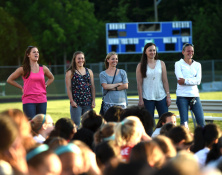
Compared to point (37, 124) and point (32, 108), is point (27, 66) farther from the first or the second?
point (37, 124)

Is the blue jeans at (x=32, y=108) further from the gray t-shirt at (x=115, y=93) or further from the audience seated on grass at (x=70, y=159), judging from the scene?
the audience seated on grass at (x=70, y=159)

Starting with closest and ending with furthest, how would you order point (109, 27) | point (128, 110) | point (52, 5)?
1. point (128, 110)
2. point (109, 27)
3. point (52, 5)

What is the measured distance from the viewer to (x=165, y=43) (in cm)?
2834

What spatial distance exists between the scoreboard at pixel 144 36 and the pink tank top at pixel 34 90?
766 inches

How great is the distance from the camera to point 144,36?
28.1m

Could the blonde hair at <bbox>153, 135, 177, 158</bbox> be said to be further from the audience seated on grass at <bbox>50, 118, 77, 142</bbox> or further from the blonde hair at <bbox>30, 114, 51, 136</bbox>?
the blonde hair at <bbox>30, 114, 51, 136</bbox>

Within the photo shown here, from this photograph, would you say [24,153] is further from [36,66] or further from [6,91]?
[6,91]

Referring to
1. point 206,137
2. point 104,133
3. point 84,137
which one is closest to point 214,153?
point 206,137

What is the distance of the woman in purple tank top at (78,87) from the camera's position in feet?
26.4

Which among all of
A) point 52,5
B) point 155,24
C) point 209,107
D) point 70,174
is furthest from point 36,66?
point 52,5

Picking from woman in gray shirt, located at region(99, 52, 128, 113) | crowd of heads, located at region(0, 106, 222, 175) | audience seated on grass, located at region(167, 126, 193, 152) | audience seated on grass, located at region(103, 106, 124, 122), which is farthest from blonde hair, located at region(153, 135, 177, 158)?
woman in gray shirt, located at region(99, 52, 128, 113)

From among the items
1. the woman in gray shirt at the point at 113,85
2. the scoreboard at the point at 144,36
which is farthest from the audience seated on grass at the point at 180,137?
the scoreboard at the point at 144,36

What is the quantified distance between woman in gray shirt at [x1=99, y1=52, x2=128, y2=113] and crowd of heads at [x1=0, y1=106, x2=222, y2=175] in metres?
2.44

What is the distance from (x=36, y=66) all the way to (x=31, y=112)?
795 millimetres
